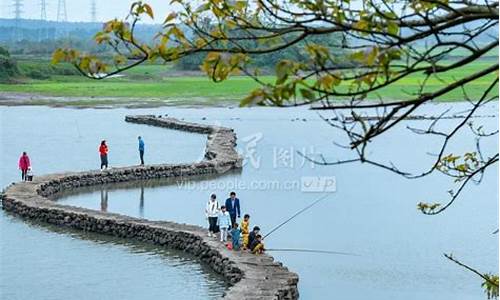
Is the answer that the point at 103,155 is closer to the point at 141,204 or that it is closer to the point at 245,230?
the point at 141,204

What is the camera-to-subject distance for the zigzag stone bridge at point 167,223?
532 inches

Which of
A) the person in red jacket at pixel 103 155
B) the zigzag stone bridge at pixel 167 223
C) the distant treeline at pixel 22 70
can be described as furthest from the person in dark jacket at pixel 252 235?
the distant treeline at pixel 22 70

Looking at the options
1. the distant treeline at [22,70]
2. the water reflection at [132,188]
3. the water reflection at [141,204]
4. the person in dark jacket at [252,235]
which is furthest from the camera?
the distant treeline at [22,70]

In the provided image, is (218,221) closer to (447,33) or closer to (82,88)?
(447,33)

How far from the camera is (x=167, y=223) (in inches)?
736

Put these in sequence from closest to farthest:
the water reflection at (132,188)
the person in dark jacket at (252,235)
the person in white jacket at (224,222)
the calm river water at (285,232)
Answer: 1. the calm river water at (285,232)
2. the person in dark jacket at (252,235)
3. the person in white jacket at (224,222)
4. the water reflection at (132,188)

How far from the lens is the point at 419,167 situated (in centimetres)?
3203

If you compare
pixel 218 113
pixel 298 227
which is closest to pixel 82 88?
pixel 218 113

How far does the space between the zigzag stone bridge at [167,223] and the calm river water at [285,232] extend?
0.35 m

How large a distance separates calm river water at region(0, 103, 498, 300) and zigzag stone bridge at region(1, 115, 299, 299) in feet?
1.15

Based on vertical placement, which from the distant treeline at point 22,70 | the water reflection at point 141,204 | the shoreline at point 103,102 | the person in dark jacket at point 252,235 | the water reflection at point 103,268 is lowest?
the water reflection at point 103,268

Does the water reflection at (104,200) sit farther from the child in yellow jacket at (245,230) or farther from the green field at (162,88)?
the green field at (162,88)

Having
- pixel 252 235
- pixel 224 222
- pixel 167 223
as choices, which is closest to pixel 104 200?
pixel 167 223

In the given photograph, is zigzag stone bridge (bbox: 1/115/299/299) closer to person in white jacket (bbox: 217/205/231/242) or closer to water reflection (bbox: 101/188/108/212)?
person in white jacket (bbox: 217/205/231/242)
